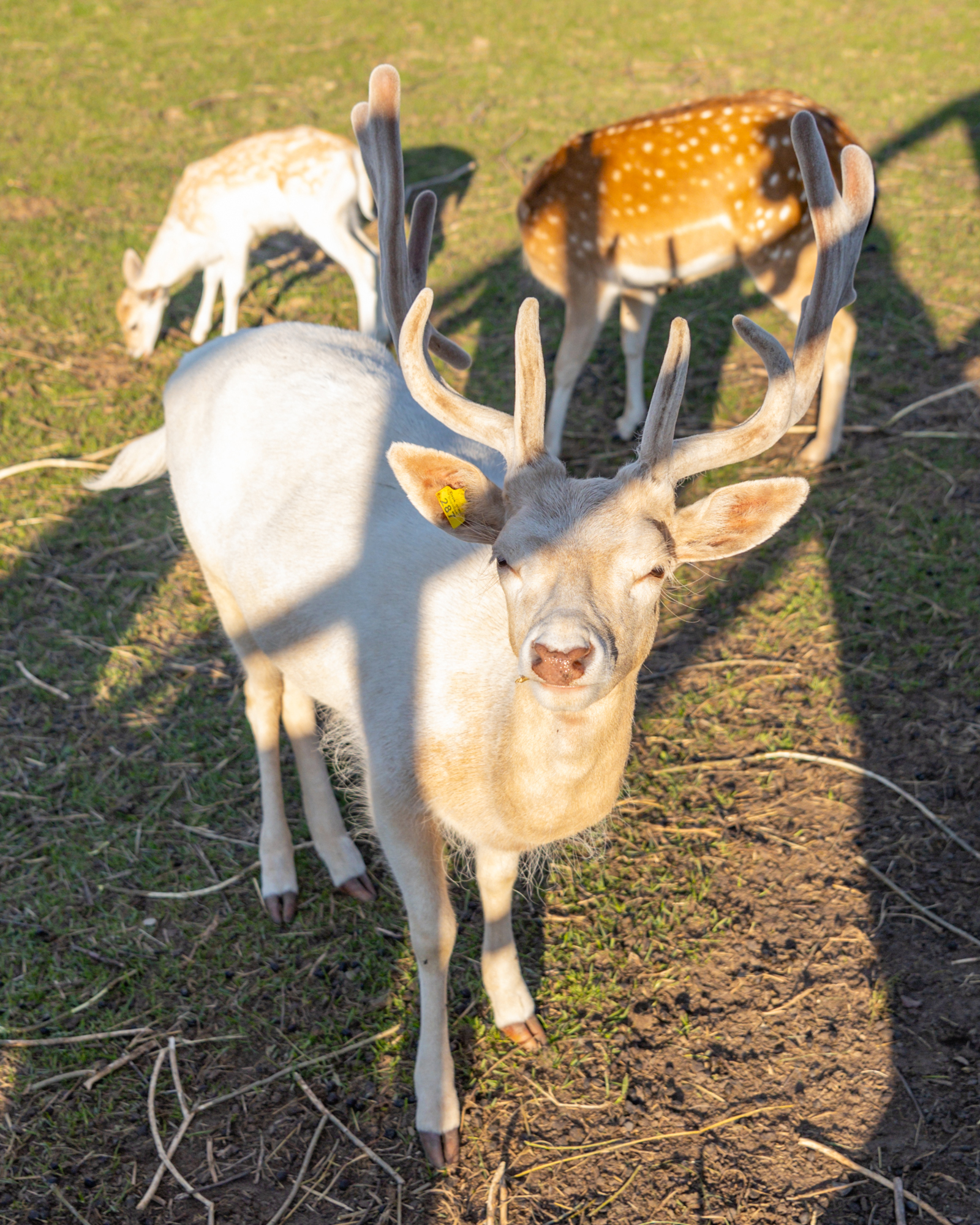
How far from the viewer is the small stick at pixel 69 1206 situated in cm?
268

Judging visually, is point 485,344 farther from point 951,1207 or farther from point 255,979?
point 951,1207

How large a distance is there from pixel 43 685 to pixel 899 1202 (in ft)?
12.1

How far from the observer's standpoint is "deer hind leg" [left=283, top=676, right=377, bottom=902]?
138 inches

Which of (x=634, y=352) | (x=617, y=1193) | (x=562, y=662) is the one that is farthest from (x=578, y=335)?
(x=617, y=1193)

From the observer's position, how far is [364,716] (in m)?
2.75

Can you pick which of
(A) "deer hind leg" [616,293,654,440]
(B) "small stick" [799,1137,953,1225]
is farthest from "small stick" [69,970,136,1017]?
(A) "deer hind leg" [616,293,654,440]

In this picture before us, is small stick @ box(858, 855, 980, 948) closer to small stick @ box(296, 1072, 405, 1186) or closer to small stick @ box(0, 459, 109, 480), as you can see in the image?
small stick @ box(296, 1072, 405, 1186)

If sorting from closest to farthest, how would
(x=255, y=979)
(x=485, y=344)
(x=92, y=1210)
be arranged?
(x=92, y=1210) → (x=255, y=979) → (x=485, y=344)

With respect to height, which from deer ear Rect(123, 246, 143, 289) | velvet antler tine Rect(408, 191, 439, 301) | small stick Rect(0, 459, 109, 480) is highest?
velvet antler tine Rect(408, 191, 439, 301)

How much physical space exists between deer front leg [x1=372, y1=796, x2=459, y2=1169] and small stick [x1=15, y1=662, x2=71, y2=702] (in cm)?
219

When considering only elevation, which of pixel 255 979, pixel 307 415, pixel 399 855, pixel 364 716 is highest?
pixel 307 415

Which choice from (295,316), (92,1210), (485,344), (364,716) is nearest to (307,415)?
(364,716)

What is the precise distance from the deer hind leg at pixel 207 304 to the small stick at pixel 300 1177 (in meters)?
5.36

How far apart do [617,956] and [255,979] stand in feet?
3.93
